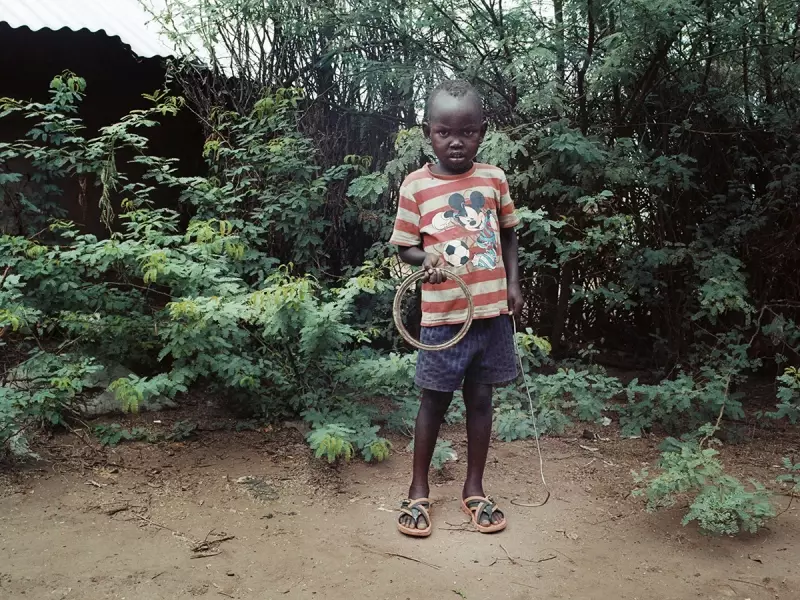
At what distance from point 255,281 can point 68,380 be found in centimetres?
173

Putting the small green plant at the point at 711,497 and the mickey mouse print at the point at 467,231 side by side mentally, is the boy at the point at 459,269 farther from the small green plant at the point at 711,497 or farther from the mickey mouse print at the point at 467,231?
the small green plant at the point at 711,497

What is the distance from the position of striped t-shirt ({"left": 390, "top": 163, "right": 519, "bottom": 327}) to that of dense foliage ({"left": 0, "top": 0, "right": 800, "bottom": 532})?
93cm

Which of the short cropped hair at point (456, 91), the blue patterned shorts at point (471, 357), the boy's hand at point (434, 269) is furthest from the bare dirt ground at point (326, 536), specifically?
the short cropped hair at point (456, 91)

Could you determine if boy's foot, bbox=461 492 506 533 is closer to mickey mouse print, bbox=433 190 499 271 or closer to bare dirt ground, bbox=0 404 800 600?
bare dirt ground, bbox=0 404 800 600

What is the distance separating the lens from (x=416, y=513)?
3035 mm

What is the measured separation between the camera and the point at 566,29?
15.6 feet

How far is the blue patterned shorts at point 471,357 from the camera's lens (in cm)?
298

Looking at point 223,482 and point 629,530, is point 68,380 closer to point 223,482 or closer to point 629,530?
point 223,482

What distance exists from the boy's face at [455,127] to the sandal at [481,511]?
147 centimetres

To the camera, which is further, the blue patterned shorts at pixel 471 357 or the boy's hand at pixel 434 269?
the blue patterned shorts at pixel 471 357

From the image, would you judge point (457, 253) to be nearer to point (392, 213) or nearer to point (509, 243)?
point (509, 243)

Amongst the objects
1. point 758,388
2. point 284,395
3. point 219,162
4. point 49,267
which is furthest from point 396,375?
point 758,388

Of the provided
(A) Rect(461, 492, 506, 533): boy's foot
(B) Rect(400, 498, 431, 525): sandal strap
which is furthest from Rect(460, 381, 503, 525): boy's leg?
(B) Rect(400, 498, 431, 525): sandal strap

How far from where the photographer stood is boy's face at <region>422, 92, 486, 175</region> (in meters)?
2.80
